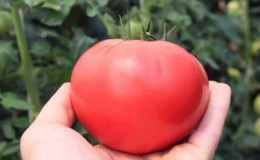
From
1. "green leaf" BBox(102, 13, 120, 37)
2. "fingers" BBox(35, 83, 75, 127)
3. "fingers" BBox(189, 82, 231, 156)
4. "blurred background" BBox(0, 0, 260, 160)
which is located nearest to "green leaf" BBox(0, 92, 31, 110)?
"blurred background" BBox(0, 0, 260, 160)

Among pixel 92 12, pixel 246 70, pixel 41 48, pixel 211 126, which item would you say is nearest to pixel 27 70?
pixel 41 48

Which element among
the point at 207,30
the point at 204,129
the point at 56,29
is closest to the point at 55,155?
the point at 204,129

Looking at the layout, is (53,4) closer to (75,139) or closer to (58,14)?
(58,14)

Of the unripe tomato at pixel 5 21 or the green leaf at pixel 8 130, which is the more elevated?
the unripe tomato at pixel 5 21

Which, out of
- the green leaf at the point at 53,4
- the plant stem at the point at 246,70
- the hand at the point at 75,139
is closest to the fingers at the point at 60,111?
the hand at the point at 75,139

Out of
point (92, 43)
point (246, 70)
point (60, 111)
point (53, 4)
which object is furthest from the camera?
point (246, 70)

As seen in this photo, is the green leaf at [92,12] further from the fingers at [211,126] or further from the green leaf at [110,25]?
the fingers at [211,126]

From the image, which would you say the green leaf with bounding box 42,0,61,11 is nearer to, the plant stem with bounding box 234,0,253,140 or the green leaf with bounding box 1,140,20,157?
the green leaf with bounding box 1,140,20,157
